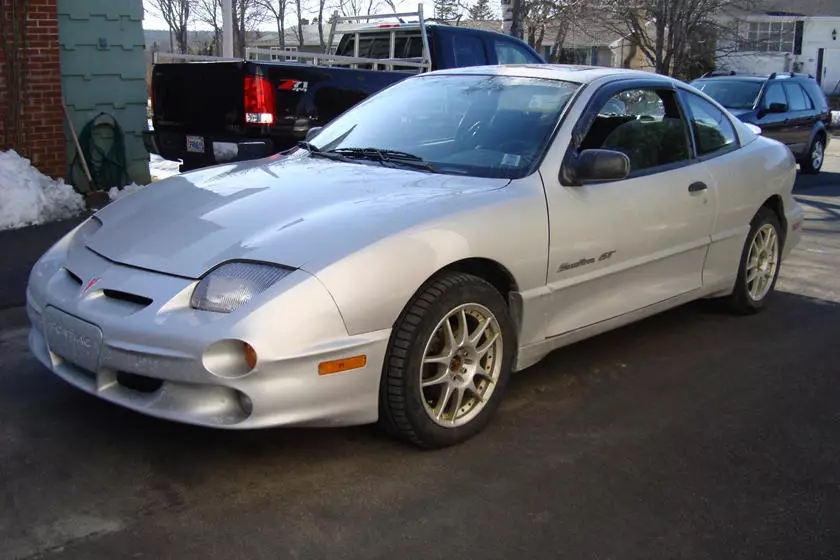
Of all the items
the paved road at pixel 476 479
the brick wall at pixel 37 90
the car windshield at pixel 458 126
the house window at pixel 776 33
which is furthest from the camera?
the house window at pixel 776 33

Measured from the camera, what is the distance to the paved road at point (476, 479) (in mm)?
3062

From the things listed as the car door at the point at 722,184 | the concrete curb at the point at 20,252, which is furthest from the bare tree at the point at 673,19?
the car door at the point at 722,184

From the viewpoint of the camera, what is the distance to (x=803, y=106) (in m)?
15.8

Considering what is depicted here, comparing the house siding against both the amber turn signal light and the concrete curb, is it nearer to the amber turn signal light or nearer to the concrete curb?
the concrete curb

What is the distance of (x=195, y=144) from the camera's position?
862cm

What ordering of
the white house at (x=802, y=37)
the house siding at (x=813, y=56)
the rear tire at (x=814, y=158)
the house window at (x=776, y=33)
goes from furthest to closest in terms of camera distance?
the house window at (x=776, y=33) → the white house at (x=802, y=37) → the house siding at (x=813, y=56) → the rear tire at (x=814, y=158)

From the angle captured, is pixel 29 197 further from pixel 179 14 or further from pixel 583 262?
pixel 179 14

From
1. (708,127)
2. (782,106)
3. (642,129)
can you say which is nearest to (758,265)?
(708,127)

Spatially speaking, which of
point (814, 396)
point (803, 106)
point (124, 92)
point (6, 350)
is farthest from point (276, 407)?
point (803, 106)

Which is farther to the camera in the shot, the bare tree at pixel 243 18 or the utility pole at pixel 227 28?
the bare tree at pixel 243 18

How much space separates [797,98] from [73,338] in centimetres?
1487

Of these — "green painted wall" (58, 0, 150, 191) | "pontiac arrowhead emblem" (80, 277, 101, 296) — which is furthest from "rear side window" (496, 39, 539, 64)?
"pontiac arrowhead emblem" (80, 277, 101, 296)

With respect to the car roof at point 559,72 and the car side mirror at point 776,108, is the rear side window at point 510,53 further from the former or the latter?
the car roof at point 559,72

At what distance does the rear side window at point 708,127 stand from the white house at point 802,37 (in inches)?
1622
